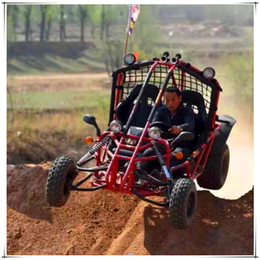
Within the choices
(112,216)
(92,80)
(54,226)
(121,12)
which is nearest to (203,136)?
(112,216)

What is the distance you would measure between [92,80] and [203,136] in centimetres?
2984

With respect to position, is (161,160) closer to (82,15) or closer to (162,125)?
(162,125)

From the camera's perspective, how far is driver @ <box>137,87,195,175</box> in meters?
8.50

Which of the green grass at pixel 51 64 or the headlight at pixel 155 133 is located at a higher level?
the green grass at pixel 51 64

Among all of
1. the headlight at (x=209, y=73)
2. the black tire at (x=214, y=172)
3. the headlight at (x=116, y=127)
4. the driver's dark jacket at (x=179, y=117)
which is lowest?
the black tire at (x=214, y=172)

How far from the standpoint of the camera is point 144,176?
8070mm

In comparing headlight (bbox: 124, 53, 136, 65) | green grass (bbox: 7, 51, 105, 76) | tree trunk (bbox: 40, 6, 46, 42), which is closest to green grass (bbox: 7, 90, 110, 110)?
green grass (bbox: 7, 51, 105, 76)

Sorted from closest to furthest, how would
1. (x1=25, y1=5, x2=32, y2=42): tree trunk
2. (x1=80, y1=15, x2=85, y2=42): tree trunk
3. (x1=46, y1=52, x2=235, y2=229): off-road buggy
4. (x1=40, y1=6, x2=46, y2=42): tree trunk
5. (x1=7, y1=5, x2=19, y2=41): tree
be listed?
(x1=46, y1=52, x2=235, y2=229): off-road buggy
(x1=7, y1=5, x2=19, y2=41): tree
(x1=25, y1=5, x2=32, y2=42): tree trunk
(x1=40, y1=6, x2=46, y2=42): tree trunk
(x1=80, y1=15, x2=85, y2=42): tree trunk

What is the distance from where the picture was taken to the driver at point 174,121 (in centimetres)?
850

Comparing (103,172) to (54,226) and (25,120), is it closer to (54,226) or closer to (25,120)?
(54,226)

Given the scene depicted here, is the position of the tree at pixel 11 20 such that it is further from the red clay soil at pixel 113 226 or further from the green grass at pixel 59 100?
the red clay soil at pixel 113 226

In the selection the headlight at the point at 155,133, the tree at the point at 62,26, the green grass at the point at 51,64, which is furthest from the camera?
the tree at the point at 62,26

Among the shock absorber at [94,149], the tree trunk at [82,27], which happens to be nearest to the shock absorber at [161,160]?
the shock absorber at [94,149]

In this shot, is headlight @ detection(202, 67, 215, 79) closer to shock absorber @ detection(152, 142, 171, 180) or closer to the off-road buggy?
the off-road buggy
